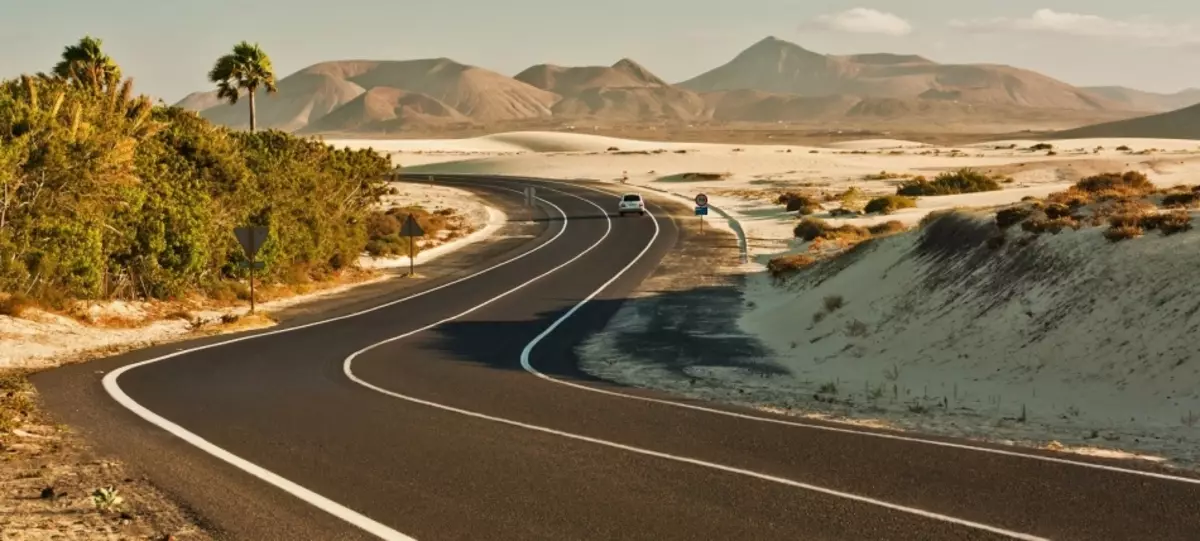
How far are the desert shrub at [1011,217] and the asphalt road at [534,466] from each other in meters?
10.8

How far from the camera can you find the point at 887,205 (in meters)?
62.7

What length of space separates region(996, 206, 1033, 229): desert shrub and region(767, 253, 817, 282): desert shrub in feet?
37.8

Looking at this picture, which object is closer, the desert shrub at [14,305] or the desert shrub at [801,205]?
the desert shrub at [14,305]

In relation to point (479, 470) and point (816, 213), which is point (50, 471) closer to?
point (479, 470)

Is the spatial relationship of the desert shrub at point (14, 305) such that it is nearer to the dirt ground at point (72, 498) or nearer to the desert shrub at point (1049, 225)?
the dirt ground at point (72, 498)

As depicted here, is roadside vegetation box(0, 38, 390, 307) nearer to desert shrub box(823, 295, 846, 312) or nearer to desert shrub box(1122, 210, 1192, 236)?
desert shrub box(823, 295, 846, 312)

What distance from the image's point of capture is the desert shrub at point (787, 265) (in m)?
36.5

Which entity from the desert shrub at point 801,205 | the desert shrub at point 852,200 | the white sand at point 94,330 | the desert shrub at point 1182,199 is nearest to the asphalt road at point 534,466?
the white sand at point 94,330

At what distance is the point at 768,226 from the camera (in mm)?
60469

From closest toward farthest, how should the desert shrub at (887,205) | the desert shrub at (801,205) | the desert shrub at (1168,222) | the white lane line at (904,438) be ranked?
the white lane line at (904,438) < the desert shrub at (1168,222) < the desert shrub at (887,205) < the desert shrub at (801,205)

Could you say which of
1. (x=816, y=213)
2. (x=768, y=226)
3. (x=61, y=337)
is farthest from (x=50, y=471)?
(x=816, y=213)

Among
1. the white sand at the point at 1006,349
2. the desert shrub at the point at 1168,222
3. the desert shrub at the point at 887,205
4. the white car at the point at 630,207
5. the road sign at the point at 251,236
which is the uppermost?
the desert shrub at the point at 1168,222

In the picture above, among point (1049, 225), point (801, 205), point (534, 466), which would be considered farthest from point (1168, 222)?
point (801, 205)

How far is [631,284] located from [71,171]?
18953 millimetres
